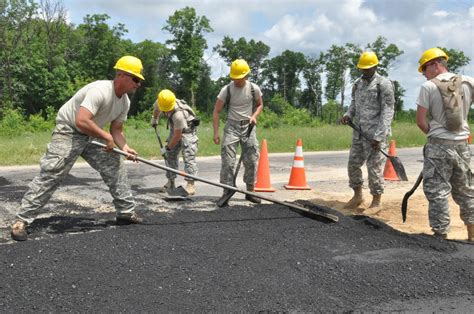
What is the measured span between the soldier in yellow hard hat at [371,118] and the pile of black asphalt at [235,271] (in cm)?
136

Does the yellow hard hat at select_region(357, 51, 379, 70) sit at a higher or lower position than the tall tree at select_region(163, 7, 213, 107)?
lower

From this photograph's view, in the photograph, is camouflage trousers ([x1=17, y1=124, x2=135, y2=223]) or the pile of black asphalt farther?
camouflage trousers ([x1=17, y1=124, x2=135, y2=223])

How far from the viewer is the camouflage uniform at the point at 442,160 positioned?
432 cm

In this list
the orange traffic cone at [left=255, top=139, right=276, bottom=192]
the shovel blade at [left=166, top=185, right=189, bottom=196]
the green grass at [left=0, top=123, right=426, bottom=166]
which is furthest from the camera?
the green grass at [left=0, top=123, right=426, bottom=166]

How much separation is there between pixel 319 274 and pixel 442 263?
41.2 inches

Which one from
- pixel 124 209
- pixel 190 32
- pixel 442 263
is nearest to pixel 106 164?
pixel 124 209

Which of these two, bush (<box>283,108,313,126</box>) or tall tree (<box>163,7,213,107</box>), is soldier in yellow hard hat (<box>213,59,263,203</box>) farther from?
tall tree (<box>163,7,213,107</box>)

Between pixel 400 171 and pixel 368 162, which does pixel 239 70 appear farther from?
pixel 400 171

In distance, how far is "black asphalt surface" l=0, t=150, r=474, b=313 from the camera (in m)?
3.03

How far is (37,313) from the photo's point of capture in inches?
112

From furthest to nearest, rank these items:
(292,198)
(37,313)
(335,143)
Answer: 1. (335,143)
2. (292,198)
3. (37,313)

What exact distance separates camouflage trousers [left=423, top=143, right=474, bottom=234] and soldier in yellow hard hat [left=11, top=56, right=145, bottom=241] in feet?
9.13

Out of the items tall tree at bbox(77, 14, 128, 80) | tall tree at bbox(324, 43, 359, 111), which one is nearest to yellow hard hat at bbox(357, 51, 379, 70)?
tall tree at bbox(77, 14, 128, 80)

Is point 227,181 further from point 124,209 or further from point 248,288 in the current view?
point 248,288
